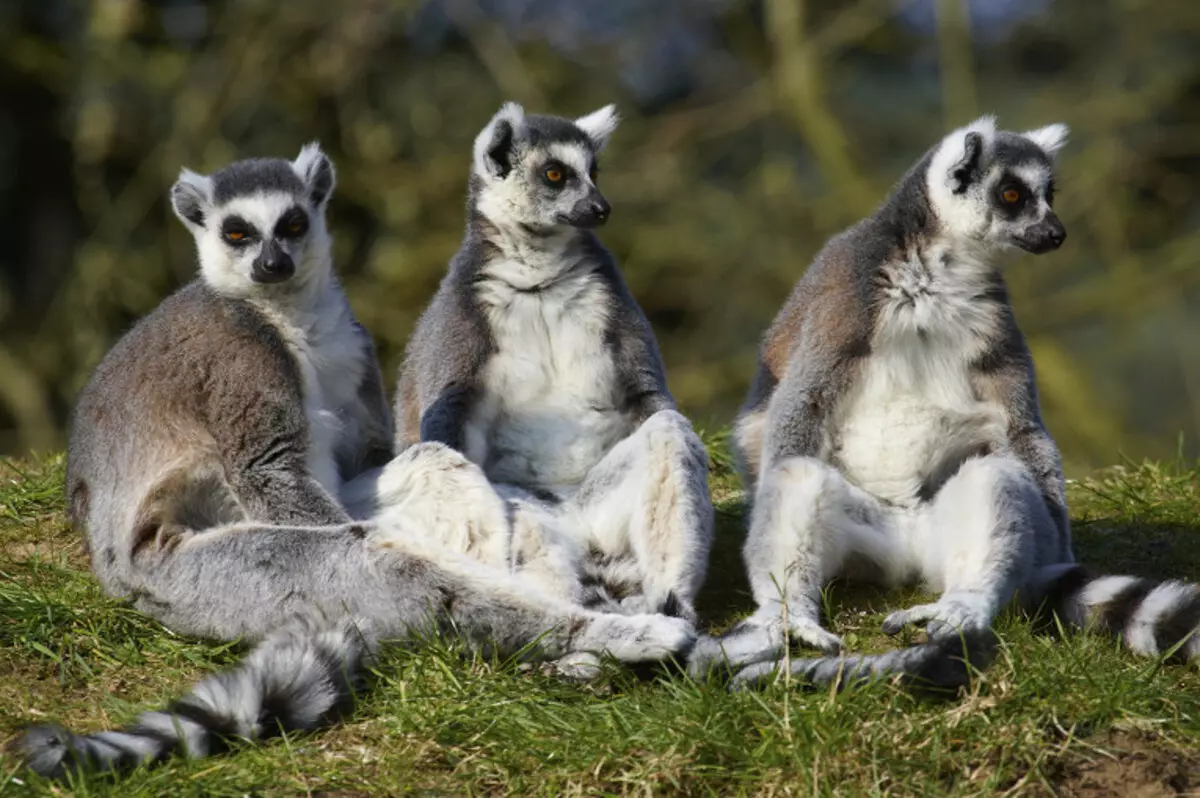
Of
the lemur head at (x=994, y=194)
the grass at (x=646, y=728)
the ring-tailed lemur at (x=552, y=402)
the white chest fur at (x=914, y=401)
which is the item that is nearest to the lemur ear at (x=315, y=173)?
the ring-tailed lemur at (x=552, y=402)

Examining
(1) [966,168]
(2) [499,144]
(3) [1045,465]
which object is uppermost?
(2) [499,144]

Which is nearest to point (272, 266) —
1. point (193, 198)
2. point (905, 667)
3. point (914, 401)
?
point (193, 198)

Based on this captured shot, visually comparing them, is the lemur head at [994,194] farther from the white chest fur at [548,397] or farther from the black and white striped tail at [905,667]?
the black and white striped tail at [905,667]

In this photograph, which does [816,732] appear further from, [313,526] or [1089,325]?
[1089,325]

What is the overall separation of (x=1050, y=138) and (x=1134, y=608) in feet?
6.59

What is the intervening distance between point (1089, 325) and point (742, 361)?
2437 mm

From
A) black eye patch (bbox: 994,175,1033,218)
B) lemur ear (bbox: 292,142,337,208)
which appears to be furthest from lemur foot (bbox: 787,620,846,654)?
lemur ear (bbox: 292,142,337,208)

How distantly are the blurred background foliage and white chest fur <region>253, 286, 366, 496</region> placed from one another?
19.5 feet

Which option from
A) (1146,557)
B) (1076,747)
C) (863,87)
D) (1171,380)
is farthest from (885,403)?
(863,87)

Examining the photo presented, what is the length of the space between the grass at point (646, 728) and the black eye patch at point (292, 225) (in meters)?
1.40

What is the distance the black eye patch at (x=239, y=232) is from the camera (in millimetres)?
5043

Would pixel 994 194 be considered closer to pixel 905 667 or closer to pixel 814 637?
pixel 814 637

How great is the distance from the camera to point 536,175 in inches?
215

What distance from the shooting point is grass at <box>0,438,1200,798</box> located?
3.61 m
